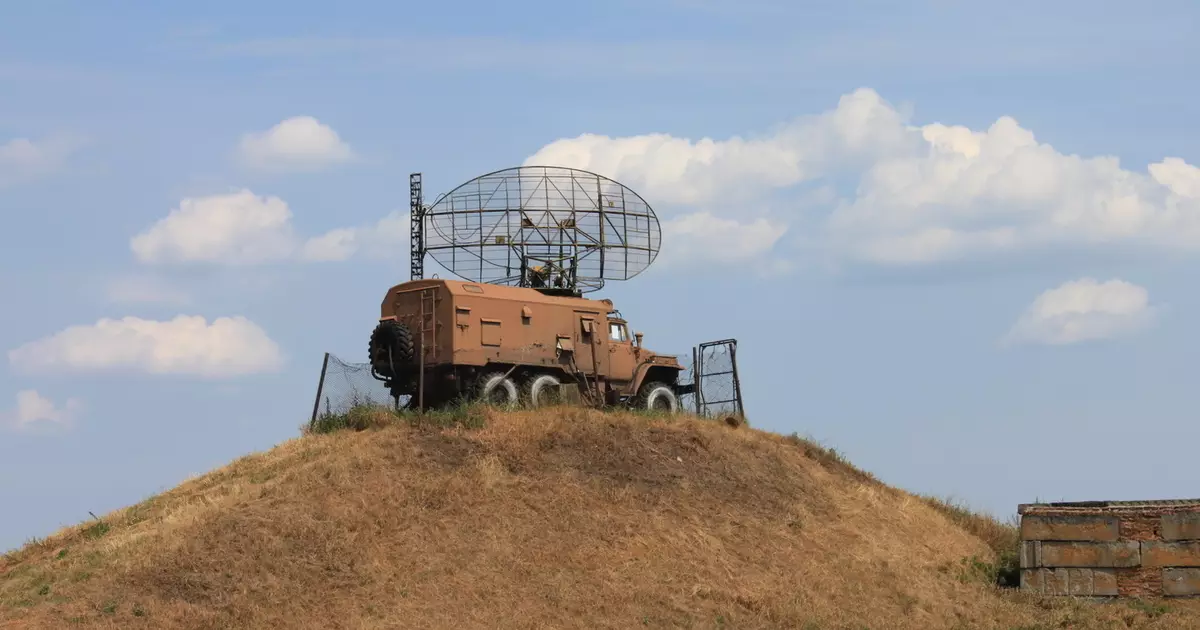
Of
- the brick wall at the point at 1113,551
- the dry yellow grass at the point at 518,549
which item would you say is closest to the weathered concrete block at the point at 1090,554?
the brick wall at the point at 1113,551

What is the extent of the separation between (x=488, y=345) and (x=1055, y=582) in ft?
40.6

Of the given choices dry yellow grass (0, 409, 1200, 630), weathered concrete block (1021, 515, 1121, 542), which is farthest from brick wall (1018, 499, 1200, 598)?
dry yellow grass (0, 409, 1200, 630)

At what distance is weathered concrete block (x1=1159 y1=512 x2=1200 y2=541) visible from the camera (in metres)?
26.1

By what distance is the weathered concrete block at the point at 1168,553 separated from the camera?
26.1 m

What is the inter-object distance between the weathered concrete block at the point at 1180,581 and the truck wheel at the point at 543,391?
12.5 m

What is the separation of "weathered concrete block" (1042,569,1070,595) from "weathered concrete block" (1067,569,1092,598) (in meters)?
0.05

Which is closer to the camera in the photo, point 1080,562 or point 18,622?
point 18,622

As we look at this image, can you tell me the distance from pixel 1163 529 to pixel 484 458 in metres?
12.8

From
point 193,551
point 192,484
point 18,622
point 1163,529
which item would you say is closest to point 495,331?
point 192,484

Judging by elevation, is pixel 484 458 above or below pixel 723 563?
above

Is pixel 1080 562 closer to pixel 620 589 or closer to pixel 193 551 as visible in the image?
pixel 620 589

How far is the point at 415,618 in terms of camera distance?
21.9m

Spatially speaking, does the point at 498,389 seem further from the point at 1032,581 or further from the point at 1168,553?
the point at 1168,553

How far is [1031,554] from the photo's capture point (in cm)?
2705
